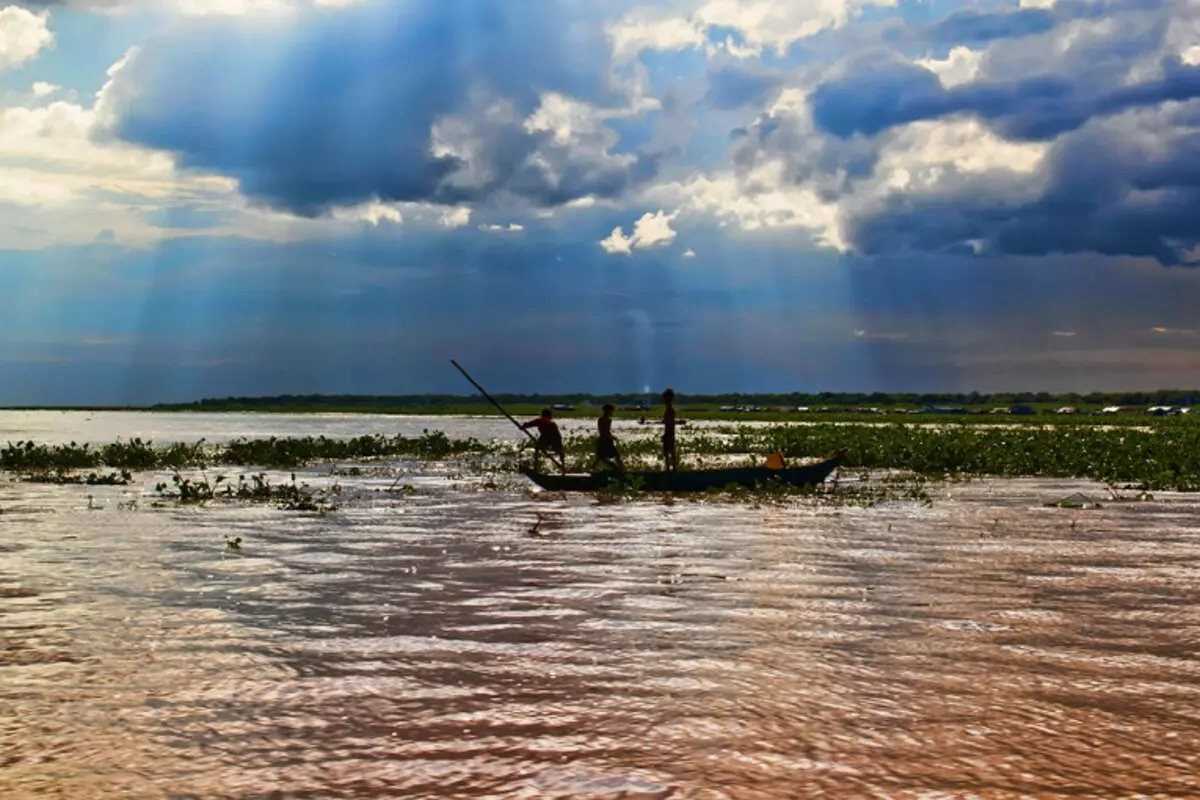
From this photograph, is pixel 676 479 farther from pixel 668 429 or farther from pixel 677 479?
pixel 668 429

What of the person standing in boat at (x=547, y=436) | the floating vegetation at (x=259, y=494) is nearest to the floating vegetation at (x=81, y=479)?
the floating vegetation at (x=259, y=494)

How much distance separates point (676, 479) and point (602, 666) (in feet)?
50.1

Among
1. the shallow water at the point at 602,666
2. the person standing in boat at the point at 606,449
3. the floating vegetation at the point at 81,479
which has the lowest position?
the shallow water at the point at 602,666

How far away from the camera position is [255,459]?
37250 mm

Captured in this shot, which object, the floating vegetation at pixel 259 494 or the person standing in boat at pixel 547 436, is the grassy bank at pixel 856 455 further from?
the person standing in boat at pixel 547 436

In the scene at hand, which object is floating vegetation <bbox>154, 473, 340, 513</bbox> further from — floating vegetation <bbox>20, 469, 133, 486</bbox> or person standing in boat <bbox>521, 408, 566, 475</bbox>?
person standing in boat <bbox>521, 408, 566, 475</bbox>

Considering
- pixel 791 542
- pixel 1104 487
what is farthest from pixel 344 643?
pixel 1104 487

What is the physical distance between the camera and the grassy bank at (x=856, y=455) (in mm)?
30858

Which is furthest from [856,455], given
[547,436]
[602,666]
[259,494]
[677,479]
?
[602,666]

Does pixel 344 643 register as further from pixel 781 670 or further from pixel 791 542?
pixel 791 542

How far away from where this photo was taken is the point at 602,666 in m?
8.70

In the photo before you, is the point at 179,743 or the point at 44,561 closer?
the point at 179,743

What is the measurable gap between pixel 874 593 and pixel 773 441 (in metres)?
37.0

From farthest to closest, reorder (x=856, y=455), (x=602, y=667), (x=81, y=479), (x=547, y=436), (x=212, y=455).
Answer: (x=212, y=455), (x=856, y=455), (x=81, y=479), (x=547, y=436), (x=602, y=667)
